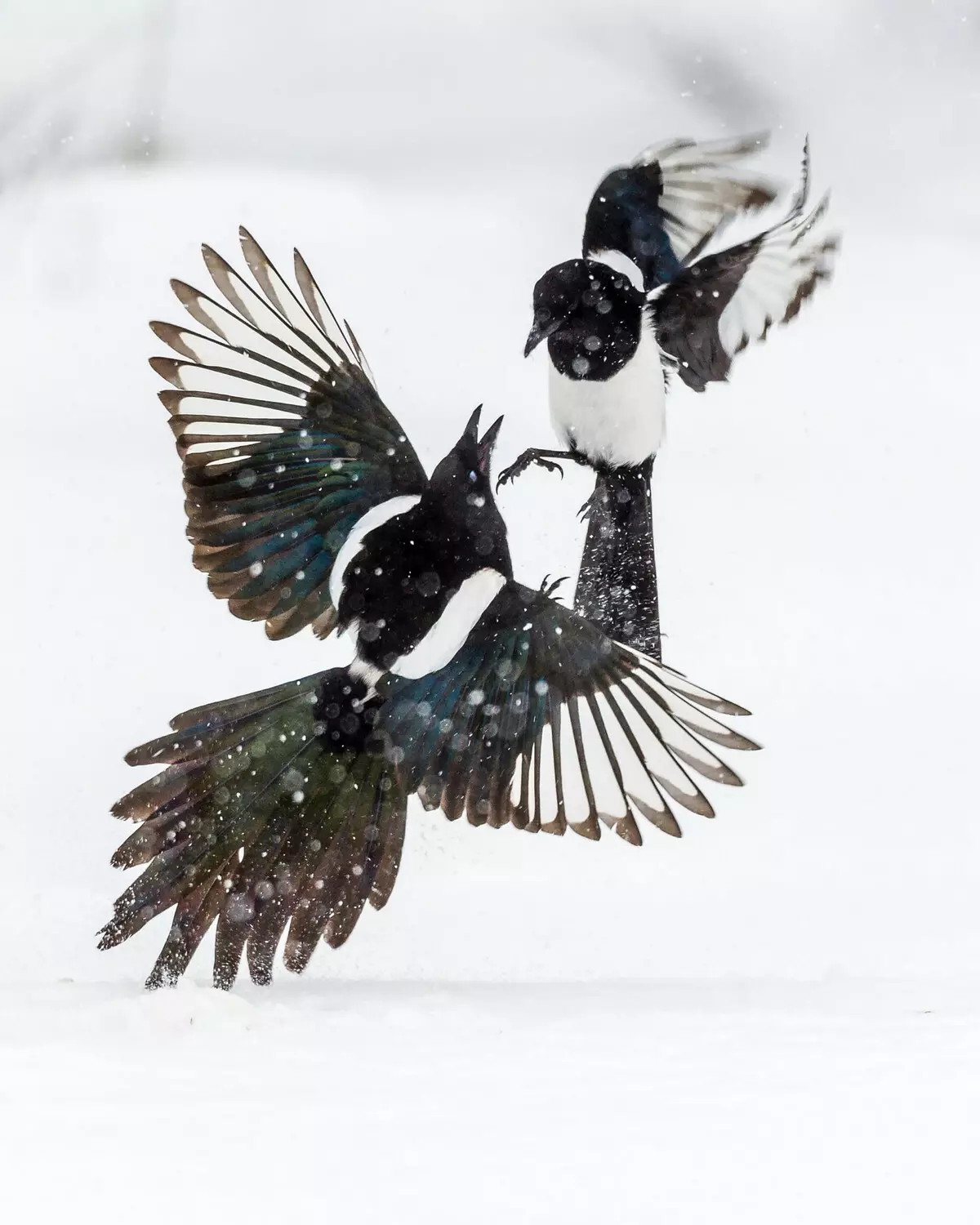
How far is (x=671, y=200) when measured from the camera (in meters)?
1.21

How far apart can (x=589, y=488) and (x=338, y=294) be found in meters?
0.76

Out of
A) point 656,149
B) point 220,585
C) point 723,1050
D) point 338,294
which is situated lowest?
point 723,1050

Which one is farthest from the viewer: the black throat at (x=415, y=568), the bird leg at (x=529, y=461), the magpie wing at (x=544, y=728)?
the bird leg at (x=529, y=461)

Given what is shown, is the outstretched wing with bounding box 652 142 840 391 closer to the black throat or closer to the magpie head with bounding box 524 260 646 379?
the magpie head with bounding box 524 260 646 379

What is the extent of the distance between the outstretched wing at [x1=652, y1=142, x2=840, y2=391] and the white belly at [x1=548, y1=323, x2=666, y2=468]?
3 centimetres

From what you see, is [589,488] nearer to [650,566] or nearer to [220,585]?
[650,566]

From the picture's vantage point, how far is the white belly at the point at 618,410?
4.15 feet

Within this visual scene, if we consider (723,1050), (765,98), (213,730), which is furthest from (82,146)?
(723,1050)

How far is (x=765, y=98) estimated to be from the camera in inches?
82.7

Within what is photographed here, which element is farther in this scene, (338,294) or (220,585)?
(338,294)

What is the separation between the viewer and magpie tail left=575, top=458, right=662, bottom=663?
50.6 inches

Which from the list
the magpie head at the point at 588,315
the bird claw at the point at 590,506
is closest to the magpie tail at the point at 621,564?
the bird claw at the point at 590,506

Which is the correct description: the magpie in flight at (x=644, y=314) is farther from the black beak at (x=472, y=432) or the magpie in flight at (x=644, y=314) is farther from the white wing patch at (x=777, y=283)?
the black beak at (x=472, y=432)

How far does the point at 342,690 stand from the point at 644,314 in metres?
0.51
